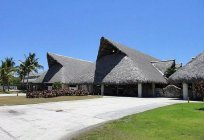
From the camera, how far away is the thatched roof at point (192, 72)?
28795 mm

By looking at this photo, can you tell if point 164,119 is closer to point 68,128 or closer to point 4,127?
point 68,128

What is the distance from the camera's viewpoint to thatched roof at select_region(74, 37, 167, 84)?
36.0 metres

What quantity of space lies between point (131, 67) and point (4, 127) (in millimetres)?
27471

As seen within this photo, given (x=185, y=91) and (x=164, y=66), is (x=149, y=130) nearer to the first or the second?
(x=185, y=91)

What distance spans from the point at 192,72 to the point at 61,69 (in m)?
27.8

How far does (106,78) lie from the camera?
3919 cm

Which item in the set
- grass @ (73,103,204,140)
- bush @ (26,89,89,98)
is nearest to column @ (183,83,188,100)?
bush @ (26,89,89,98)

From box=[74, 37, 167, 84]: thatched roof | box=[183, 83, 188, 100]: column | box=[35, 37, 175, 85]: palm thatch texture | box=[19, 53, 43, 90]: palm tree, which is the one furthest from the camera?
box=[19, 53, 43, 90]: palm tree

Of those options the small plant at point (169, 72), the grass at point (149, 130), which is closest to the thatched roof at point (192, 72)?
the small plant at point (169, 72)

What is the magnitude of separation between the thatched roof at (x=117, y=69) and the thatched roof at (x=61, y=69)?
5.79m

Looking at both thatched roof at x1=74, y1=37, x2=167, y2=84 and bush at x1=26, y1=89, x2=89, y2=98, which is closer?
bush at x1=26, y1=89, x2=89, y2=98

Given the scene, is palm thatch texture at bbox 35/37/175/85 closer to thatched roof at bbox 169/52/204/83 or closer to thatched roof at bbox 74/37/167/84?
thatched roof at bbox 74/37/167/84

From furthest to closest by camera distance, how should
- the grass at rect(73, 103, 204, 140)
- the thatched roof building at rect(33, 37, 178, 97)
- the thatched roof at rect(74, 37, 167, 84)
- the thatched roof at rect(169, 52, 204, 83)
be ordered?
the thatched roof building at rect(33, 37, 178, 97) < the thatched roof at rect(74, 37, 167, 84) < the thatched roof at rect(169, 52, 204, 83) < the grass at rect(73, 103, 204, 140)

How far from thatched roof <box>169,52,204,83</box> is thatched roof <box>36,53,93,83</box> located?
2254 cm
